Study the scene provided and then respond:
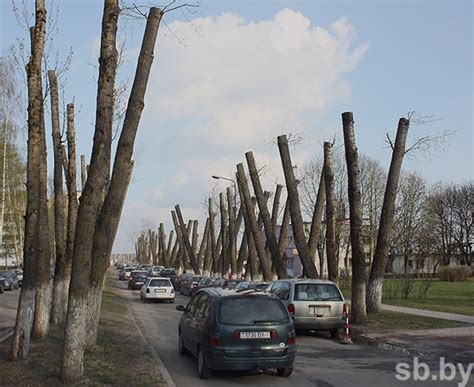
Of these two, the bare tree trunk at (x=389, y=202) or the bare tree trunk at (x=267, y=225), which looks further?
the bare tree trunk at (x=267, y=225)

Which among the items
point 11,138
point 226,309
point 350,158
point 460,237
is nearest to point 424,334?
point 350,158

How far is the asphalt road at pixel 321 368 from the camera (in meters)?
9.76

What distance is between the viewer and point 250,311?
10.1 meters

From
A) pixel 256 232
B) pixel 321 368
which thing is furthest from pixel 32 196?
pixel 256 232

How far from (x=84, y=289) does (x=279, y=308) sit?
11.3 ft

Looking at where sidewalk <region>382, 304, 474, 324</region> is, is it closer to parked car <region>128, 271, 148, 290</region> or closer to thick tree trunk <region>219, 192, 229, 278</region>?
thick tree trunk <region>219, 192, 229, 278</region>

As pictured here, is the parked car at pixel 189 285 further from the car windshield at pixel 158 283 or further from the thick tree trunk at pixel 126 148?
the thick tree trunk at pixel 126 148

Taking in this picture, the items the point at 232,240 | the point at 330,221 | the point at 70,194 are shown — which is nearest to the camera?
the point at 70,194

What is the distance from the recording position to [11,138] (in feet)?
117

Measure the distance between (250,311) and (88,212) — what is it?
128 inches

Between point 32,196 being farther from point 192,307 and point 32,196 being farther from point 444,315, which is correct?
point 444,315

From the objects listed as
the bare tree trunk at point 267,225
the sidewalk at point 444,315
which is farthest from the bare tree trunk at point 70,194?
the bare tree trunk at point 267,225

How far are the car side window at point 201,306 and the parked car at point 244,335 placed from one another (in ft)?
0.70

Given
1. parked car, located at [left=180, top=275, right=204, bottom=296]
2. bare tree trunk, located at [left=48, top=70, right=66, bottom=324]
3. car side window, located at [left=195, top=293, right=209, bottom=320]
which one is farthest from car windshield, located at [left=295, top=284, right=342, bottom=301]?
parked car, located at [left=180, top=275, right=204, bottom=296]
